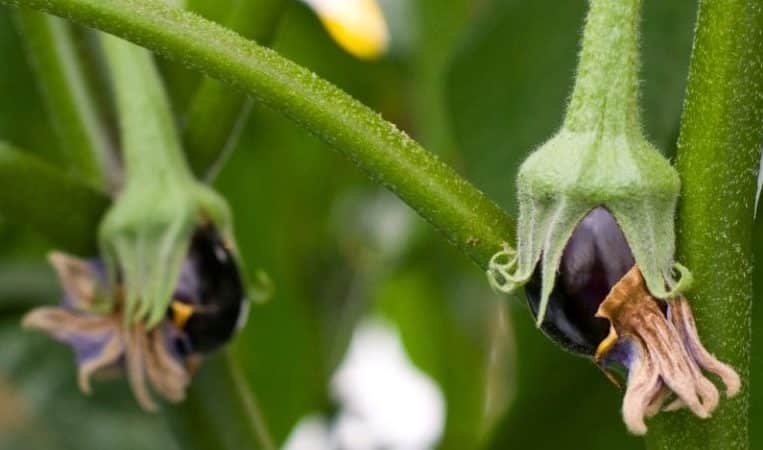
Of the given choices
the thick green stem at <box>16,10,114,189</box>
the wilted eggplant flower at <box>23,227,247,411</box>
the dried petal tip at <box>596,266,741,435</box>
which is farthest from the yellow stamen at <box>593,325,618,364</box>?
the thick green stem at <box>16,10,114,189</box>

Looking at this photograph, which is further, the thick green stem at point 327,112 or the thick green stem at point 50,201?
the thick green stem at point 50,201

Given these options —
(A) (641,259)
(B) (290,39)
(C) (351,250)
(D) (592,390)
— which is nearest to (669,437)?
(A) (641,259)

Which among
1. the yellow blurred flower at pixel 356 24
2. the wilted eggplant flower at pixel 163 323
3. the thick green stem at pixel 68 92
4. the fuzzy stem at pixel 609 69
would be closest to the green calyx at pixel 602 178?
the fuzzy stem at pixel 609 69

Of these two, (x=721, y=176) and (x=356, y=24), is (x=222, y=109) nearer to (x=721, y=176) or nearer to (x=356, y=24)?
(x=721, y=176)

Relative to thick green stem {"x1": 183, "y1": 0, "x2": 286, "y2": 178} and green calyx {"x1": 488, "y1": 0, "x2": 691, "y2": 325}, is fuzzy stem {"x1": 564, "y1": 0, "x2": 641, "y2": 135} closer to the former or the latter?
green calyx {"x1": 488, "y1": 0, "x2": 691, "y2": 325}

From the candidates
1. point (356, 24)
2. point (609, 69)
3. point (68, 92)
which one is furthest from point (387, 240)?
point (609, 69)

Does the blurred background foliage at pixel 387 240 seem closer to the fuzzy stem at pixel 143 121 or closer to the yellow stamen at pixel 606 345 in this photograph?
the fuzzy stem at pixel 143 121

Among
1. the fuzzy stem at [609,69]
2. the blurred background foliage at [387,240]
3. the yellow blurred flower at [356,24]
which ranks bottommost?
the blurred background foliage at [387,240]
